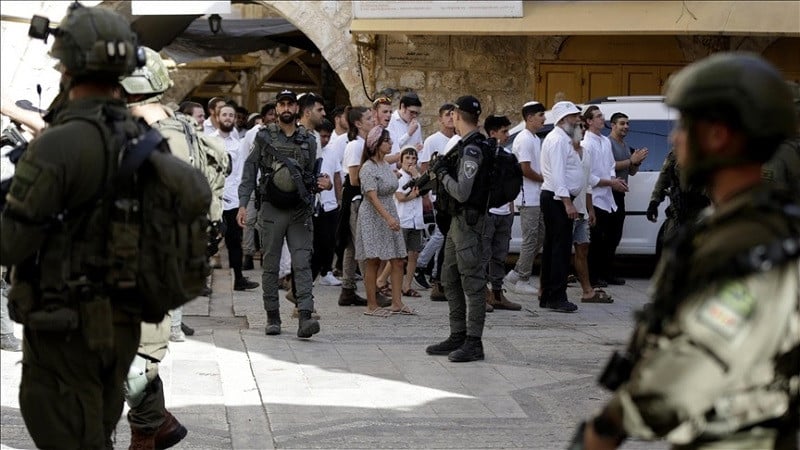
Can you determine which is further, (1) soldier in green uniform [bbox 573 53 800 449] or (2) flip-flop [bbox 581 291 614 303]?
(2) flip-flop [bbox 581 291 614 303]

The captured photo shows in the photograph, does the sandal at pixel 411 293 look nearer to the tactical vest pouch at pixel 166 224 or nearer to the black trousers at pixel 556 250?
the black trousers at pixel 556 250

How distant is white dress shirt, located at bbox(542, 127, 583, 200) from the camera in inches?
484

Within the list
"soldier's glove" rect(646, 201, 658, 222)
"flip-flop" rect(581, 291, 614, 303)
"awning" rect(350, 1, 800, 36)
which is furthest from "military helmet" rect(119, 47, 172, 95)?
"awning" rect(350, 1, 800, 36)

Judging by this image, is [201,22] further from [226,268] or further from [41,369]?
[41,369]

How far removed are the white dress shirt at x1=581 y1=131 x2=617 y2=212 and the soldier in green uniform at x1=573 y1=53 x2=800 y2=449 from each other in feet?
32.8

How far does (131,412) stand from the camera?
247 inches

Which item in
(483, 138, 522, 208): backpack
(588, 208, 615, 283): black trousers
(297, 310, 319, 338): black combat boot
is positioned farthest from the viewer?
(588, 208, 615, 283): black trousers

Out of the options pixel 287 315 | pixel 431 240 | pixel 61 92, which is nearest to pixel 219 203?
pixel 61 92

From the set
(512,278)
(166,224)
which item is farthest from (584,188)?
(166,224)

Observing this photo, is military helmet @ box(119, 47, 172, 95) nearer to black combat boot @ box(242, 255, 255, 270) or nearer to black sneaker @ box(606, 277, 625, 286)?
black sneaker @ box(606, 277, 625, 286)

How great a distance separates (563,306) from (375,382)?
3.91 meters

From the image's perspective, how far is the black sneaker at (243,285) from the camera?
13.6m

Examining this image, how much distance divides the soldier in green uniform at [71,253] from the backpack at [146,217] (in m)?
0.02

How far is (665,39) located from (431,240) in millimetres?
6959
